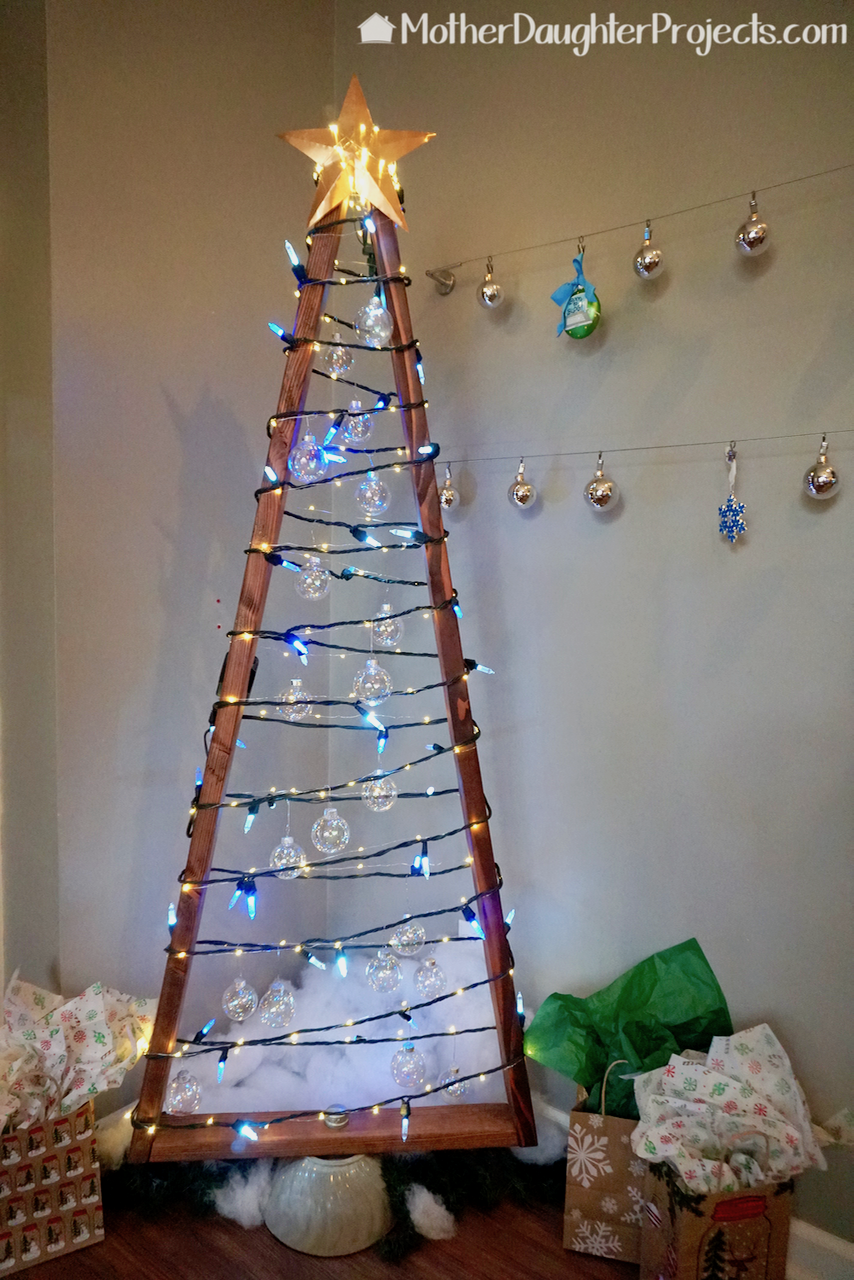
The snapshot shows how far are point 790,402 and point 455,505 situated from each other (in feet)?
2.37

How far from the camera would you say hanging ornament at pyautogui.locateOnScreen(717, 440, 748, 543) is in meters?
1.51

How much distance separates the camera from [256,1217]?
161cm

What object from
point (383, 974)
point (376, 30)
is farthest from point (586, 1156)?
point (376, 30)

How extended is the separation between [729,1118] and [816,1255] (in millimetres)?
359

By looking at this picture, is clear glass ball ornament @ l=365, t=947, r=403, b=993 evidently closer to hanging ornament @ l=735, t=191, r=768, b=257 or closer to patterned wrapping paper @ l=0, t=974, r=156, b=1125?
patterned wrapping paper @ l=0, t=974, r=156, b=1125

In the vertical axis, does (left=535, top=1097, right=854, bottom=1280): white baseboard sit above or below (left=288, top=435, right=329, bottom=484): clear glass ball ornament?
below

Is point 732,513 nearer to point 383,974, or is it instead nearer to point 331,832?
point 331,832

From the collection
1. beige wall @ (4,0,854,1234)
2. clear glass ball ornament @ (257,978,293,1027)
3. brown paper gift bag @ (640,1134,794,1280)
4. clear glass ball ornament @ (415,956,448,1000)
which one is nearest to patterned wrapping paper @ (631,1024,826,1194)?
brown paper gift bag @ (640,1134,794,1280)

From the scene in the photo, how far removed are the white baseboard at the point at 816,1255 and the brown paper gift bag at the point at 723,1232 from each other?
0.14 meters

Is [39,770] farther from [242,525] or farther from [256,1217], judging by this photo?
[256,1217]

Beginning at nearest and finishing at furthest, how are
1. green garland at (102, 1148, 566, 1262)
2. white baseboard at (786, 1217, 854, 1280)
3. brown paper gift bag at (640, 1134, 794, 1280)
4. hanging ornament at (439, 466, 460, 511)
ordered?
brown paper gift bag at (640, 1134, 794, 1280) < white baseboard at (786, 1217, 854, 1280) < green garland at (102, 1148, 566, 1262) < hanging ornament at (439, 466, 460, 511)

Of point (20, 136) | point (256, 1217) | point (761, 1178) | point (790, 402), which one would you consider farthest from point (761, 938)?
point (20, 136)

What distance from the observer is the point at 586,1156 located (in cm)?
151

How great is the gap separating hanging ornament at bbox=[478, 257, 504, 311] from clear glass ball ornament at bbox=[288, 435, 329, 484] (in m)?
0.54
